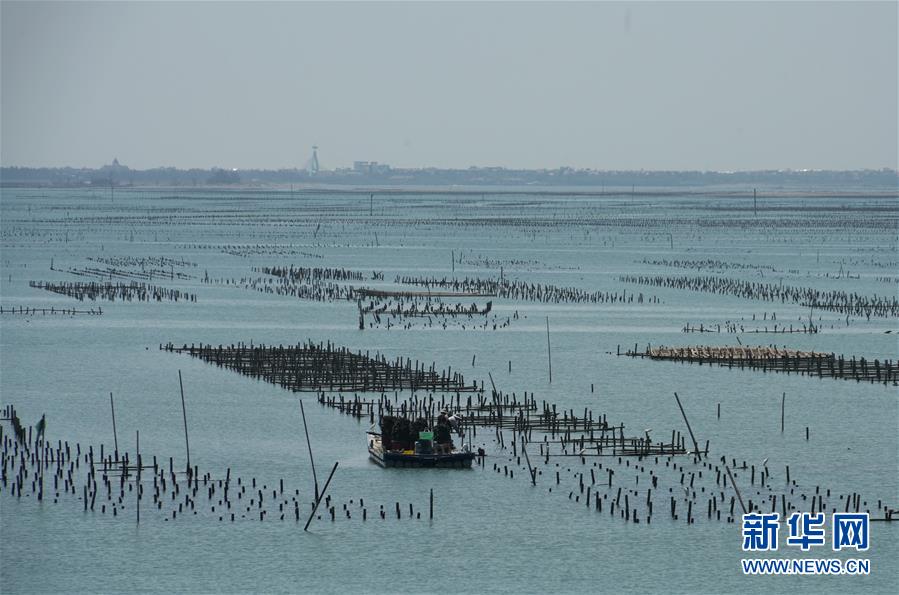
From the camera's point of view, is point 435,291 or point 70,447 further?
point 435,291

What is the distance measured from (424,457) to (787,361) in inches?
858

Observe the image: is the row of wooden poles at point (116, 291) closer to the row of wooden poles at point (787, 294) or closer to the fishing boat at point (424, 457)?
the row of wooden poles at point (787, 294)

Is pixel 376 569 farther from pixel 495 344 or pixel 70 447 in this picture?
pixel 495 344

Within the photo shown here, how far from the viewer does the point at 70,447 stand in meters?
44.2

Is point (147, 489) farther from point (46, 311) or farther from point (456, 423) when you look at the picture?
point (46, 311)

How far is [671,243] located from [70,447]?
322 feet

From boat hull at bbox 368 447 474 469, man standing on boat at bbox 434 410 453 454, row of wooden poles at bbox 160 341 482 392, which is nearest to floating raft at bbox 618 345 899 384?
row of wooden poles at bbox 160 341 482 392

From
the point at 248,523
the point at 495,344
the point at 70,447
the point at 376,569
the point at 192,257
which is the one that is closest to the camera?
the point at 376,569

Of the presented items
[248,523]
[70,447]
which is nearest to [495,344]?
[70,447]

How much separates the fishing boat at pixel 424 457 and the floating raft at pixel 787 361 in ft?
64.4

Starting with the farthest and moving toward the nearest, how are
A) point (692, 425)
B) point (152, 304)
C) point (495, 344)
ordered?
point (152, 304), point (495, 344), point (692, 425)

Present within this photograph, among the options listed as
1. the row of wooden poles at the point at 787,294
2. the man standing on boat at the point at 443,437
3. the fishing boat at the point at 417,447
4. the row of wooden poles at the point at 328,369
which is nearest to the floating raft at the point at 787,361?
the row of wooden poles at the point at 328,369

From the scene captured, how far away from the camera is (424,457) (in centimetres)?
4156

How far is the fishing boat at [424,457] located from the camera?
1633 inches
